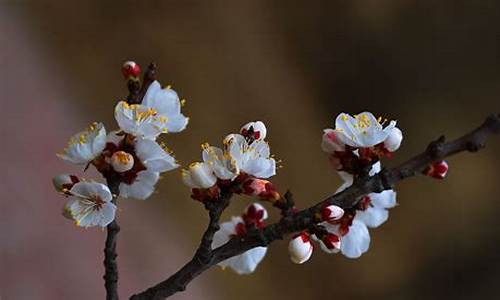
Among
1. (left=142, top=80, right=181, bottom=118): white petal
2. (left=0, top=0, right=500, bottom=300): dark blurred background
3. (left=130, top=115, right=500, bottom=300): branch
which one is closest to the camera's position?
(left=130, top=115, right=500, bottom=300): branch

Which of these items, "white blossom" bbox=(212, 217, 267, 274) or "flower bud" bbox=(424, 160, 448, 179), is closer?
"flower bud" bbox=(424, 160, 448, 179)

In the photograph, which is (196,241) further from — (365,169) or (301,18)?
(365,169)

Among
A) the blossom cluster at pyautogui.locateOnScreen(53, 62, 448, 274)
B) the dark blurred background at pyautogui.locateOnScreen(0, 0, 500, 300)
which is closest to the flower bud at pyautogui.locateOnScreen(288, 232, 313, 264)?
the blossom cluster at pyautogui.locateOnScreen(53, 62, 448, 274)

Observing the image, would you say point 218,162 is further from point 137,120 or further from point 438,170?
point 438,170

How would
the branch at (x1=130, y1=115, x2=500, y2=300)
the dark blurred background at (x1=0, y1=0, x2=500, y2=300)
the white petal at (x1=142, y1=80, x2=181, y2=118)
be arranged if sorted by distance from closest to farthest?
the branch at (x1=130, y1=115, x2=500, y2=300)
the white petal at (x1=142, y1=80, x2=181, y2=118)
the dark blurred background at (x1=0, y1=0, x2=500, y2=300)

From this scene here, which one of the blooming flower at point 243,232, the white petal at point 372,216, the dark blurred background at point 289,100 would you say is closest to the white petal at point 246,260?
the blooming flower at point 243,232

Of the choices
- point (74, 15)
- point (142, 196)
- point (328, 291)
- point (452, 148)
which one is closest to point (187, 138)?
point (74, 15)

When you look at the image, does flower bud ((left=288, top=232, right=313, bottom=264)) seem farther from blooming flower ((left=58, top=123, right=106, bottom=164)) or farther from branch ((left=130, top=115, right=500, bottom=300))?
blooming flower ((left=58, top=123, right=106, bottom=164))
